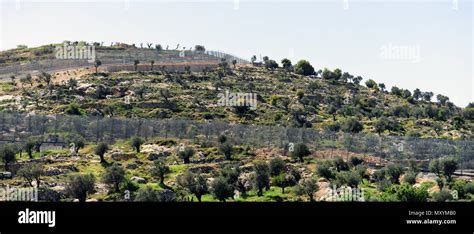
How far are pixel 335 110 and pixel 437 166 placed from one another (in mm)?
53065

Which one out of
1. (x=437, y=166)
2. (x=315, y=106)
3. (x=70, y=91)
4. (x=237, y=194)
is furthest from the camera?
(x=315, y=106)

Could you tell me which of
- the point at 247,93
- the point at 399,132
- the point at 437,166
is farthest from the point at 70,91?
the point at 437,166

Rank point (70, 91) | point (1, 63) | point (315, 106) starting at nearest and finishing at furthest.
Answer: point (70, 91), point (315, 106), point (1, 63)
